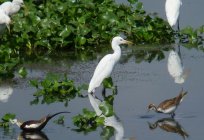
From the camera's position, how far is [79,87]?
1143 cm

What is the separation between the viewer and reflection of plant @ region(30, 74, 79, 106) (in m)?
11.4

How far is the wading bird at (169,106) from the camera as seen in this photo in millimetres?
10125

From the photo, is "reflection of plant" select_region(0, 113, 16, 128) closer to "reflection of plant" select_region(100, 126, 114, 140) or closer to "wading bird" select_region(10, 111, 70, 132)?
"wading bird" select_region(10, 111, 70, 132)

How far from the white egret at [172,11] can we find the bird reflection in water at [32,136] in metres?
5.69

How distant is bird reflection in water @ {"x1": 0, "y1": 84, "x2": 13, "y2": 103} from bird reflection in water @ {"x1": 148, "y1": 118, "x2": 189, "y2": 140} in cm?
219

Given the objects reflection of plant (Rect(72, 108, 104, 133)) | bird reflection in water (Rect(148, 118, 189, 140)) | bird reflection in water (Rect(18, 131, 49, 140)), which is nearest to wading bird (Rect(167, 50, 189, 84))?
bird reflection in water (Rect(148, 118, 189, 140))

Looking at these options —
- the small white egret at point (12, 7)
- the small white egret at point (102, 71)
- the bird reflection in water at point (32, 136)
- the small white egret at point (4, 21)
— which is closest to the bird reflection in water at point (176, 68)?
the small white egret at point (102, 71)

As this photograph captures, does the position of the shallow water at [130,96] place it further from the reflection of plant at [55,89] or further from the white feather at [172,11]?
the white feather at [172,11]

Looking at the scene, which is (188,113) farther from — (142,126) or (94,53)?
(94,53)

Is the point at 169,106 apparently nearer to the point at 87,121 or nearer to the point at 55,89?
the point at 87,121

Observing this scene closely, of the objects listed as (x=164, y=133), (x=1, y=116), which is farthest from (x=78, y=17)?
(x=164, y=133)

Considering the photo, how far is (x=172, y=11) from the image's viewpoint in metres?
15.4

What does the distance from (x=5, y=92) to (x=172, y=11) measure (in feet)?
15.1

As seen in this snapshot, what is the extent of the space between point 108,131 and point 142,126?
392 millimetres
